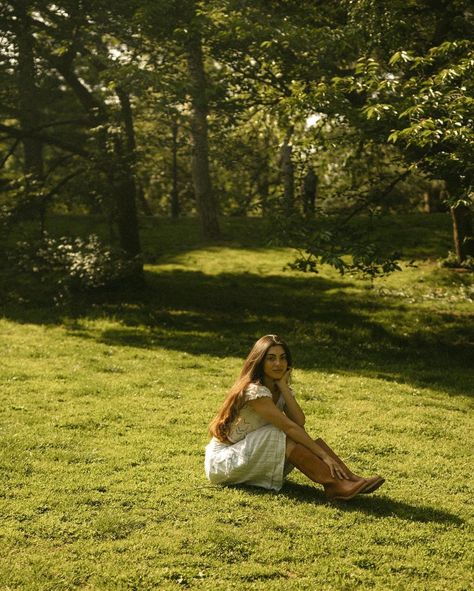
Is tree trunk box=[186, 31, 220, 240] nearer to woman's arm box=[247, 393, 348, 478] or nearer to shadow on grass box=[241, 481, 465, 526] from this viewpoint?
woman's arm box=[247, 393, 348, 478]

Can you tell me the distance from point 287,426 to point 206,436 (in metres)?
3.15

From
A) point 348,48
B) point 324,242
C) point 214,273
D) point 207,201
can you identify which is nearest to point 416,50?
point 348,48

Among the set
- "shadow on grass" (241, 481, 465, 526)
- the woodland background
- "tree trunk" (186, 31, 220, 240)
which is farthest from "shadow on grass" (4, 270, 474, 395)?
"shadow on grass" (241, 481, 465, 526)

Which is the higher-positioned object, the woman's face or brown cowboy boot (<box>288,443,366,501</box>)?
the woman's face

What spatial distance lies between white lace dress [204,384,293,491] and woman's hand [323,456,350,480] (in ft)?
1.74

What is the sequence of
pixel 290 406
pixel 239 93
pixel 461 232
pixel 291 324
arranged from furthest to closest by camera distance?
pixel 461 232 → pixel 239 93 → pixel 291 324 → pixel 290 406

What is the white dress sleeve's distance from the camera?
874cm

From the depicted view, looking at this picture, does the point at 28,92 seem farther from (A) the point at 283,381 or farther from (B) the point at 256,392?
(B) the point at 256,392

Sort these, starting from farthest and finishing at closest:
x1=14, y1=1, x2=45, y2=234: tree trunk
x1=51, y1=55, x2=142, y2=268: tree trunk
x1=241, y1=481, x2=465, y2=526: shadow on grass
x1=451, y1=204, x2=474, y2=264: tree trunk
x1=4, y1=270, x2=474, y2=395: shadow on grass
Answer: x1=451, y1=204, x2=474, y2=264: tree trunk → x1=14, y1=1, x2=45, y2=234: tree trunk → x1=51, y1=55, x2=142, y2=268: tree trunk → x1=4, y1=270, x2=474, y2=395: shadow on grass → x1=241, y1=481, x2=465, y2=526: shadow on grass

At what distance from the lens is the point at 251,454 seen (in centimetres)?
881

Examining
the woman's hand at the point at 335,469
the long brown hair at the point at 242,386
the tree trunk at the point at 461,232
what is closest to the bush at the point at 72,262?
the tree trunk at the point at 461,232

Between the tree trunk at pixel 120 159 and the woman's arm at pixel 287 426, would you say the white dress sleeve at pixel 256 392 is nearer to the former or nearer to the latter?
the woman's arm at pixel 287 426

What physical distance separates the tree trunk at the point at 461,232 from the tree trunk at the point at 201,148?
334 inches

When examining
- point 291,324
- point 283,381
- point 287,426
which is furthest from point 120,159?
point 287,426
